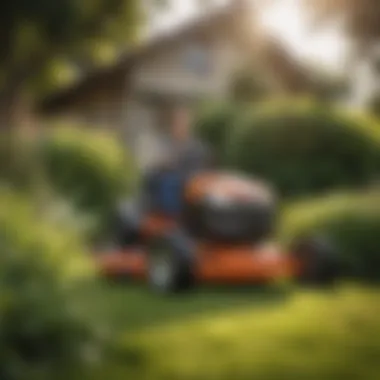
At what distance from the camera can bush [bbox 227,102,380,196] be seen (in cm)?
137

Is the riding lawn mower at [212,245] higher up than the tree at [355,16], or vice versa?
the tree at [355,16]

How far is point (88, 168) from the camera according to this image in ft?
4.75

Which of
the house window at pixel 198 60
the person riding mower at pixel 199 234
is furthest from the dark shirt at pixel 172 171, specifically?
the house window at pixel 198 60

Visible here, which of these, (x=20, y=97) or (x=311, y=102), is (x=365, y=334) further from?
(x=20, y=97)

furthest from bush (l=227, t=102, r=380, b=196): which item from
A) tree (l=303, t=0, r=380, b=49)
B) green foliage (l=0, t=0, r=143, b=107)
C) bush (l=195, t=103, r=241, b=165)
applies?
green foliage (l=0, t=0, r=143, b=107)

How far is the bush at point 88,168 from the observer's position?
142 cm

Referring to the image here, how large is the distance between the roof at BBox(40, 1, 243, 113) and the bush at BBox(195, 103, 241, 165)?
0.45 feet

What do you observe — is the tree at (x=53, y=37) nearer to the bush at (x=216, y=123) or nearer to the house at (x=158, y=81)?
the house at (x=158, y=81)

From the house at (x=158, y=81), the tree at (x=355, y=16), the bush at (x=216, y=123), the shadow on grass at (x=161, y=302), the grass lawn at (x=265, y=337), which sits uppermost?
the tree at (x=355, y=16)

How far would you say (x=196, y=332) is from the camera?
4.59 ft

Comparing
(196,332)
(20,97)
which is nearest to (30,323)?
(196,332)

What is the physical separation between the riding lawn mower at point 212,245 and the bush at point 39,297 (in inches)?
2.8

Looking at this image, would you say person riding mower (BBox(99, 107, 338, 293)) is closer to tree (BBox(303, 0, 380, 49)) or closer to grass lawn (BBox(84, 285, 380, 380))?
grass lawn (BBox(84, 285, 380, 380))

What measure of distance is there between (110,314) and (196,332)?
0.16 m
